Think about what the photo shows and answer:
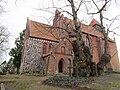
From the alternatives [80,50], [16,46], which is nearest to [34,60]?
[16,46]

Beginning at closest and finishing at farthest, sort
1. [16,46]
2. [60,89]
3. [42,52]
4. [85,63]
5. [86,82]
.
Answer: [60,89] → [86,82] → [85,63] → [42,52] → [16,46]

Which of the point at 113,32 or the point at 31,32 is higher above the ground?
the point at 31,32

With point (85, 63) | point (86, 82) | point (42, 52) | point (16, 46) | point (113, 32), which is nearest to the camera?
point (86, 82)

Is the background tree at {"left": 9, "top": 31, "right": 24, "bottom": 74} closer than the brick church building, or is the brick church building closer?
the brick church building

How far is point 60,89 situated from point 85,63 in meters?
4.57

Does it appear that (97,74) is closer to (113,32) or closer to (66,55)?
(113,32)

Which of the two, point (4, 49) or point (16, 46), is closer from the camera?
point (4, 49)

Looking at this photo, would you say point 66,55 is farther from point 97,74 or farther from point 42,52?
point 97,74

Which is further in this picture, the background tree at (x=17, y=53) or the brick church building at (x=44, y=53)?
the background tree at (x=17, y=53)

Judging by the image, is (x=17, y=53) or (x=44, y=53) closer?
(x=44, y=53)

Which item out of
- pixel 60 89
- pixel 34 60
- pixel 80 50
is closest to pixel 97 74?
pixel 80 50

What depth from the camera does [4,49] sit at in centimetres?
3116

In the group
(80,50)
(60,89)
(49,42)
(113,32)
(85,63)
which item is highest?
(49,42)

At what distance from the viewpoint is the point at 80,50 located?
43.5ft
